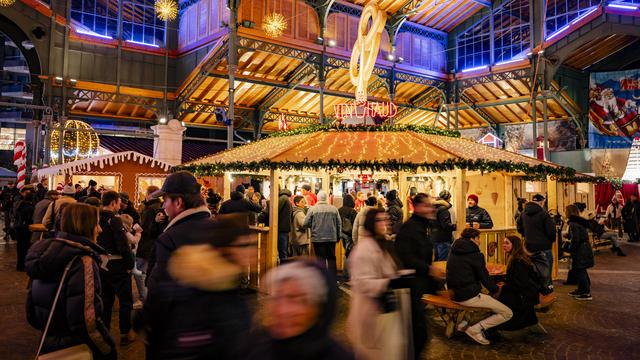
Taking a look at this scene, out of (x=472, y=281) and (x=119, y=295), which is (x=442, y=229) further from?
(x=119, y=295)

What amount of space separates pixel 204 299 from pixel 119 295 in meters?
3.14

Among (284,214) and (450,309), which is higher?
(284,214)

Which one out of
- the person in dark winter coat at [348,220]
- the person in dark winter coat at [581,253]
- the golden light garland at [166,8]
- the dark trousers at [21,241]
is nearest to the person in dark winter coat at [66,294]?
the person in dark winter coat at [348,220]

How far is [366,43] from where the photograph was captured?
353 inches

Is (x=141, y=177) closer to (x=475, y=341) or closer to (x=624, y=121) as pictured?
(x=475, y=341)

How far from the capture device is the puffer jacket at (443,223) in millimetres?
6699

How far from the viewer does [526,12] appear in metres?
20.1

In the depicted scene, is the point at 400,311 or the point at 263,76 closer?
the point at 400,311

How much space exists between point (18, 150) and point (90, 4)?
9355 millimetres

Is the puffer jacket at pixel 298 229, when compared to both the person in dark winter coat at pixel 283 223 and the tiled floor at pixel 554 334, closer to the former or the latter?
the person in dark winter coat at pixel 283 223

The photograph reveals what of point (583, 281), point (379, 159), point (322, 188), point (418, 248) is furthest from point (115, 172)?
point (583, 281)

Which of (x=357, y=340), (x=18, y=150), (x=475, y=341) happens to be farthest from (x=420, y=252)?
(x=18, y=150)

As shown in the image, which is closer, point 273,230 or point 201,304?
point 201,304

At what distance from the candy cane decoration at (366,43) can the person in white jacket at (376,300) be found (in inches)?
254
